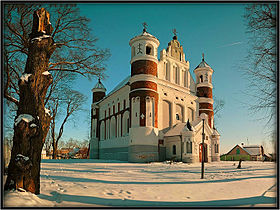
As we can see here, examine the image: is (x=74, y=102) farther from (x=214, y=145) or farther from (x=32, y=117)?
(x=32, y=117)

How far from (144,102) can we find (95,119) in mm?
18202

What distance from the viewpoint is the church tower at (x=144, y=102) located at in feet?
85.8

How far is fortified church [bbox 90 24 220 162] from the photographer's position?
1039 inches

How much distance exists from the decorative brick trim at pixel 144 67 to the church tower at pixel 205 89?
10.3 metres

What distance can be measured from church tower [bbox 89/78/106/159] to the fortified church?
5.94 ft

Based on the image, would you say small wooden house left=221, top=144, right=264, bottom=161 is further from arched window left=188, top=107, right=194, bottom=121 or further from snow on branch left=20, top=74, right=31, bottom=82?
snow on branch left=20, top=74, right=31, bottom=82

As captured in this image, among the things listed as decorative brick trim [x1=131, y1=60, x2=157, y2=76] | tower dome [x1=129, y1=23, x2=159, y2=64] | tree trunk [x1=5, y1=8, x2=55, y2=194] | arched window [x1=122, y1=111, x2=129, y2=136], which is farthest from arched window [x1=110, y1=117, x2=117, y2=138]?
tree trunk [x1=5, y1=8, x2=55, y2=194]

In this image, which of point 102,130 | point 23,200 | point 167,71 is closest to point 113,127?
point 102,130

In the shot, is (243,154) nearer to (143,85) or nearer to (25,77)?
(143,85)

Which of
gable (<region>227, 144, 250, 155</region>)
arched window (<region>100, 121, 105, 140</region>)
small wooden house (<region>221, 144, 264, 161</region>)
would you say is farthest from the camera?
gable (<region>227, 144, 250, 155</region>)

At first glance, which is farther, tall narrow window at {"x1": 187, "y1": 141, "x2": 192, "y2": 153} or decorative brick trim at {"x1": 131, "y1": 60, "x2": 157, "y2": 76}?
decorative brick trim at {"x1": 131, "y1": 60, "x2": 157, "y2": 76}

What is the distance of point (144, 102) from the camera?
26.7 meters

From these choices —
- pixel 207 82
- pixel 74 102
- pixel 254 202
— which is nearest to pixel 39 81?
pixel 254 202

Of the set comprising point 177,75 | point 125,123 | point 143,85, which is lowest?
point 125,123
